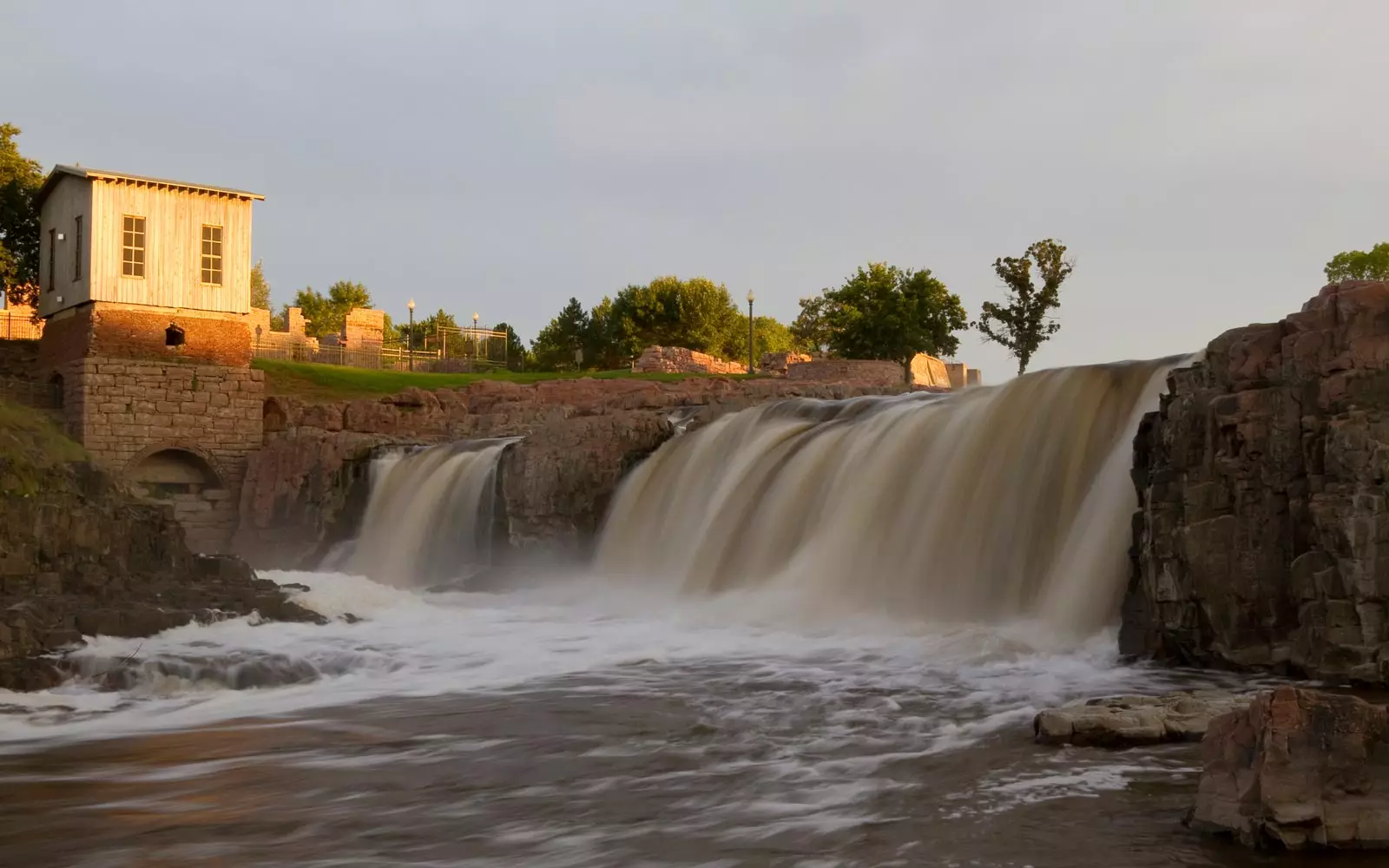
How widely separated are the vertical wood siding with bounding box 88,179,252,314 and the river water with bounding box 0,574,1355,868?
20.6 meters

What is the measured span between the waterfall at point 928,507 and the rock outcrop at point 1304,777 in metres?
6.15

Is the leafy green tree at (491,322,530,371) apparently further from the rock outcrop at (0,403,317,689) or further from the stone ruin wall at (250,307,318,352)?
the rock outcrop at (0,403,317,689)

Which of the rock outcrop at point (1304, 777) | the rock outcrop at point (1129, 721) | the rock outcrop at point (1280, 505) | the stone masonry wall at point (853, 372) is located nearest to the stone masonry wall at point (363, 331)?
the stone masonry wall at point (853, 372)

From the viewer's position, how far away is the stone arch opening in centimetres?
3147

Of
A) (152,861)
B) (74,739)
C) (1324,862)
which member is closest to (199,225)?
(74,739)

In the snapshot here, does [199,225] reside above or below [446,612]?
above

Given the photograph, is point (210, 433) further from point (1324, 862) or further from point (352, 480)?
point (1324, 862)

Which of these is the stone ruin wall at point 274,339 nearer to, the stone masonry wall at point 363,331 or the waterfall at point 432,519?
the stone masonry wall at point 363,331

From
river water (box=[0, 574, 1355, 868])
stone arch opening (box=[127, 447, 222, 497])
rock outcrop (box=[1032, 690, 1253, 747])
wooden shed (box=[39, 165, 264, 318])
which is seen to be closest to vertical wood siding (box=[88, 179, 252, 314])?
wooden shed (box=[39, 165, 264, 318])

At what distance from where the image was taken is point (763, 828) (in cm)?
596

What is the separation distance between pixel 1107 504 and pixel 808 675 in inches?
148

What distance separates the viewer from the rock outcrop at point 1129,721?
7.41 metres

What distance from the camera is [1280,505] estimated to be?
10047 mm

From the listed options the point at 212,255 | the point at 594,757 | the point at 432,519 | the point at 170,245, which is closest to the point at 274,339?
the point at 212,255
